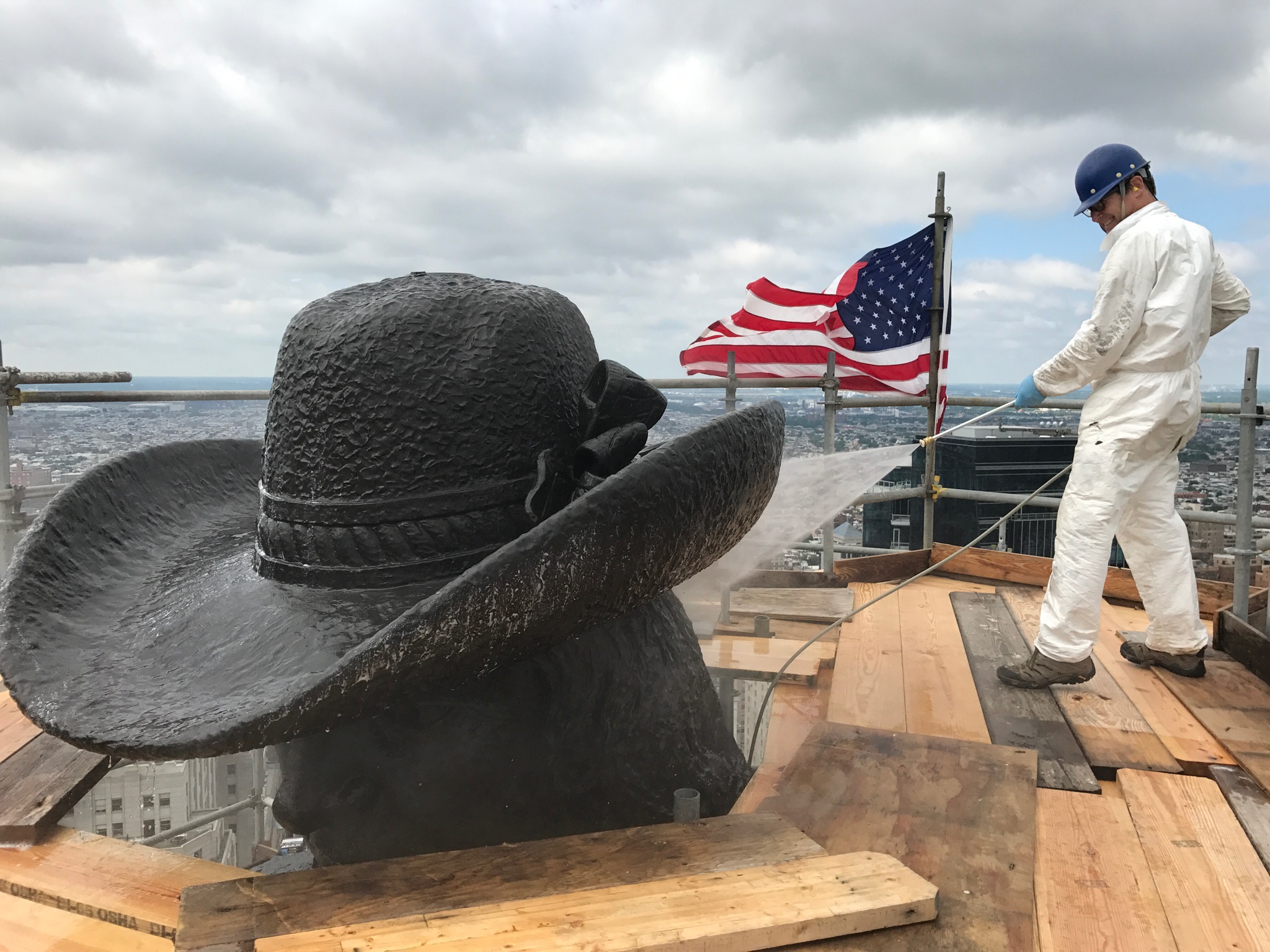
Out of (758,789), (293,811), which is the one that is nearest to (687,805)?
(758,789)

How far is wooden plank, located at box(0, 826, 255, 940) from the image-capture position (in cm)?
166

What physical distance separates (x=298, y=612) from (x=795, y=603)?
9.48 feet

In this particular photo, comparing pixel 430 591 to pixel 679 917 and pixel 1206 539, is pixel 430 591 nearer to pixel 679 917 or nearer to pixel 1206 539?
pixel 679 917

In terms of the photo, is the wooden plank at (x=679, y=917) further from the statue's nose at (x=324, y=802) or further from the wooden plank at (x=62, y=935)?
the wooden plank at (x=62, y=935)

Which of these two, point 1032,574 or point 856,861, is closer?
point 856,861

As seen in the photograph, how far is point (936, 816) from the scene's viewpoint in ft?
5.78

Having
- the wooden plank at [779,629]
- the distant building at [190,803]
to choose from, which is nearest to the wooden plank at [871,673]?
the wooden plank at [779,629]

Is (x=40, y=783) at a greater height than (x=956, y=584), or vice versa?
(x=956, y=584)

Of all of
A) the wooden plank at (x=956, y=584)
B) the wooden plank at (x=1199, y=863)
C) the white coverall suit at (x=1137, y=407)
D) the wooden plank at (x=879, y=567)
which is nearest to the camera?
the wooden plank at (x=1199, y=863)

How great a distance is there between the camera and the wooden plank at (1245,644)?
2.88 m

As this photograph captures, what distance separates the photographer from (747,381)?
4.68 metres

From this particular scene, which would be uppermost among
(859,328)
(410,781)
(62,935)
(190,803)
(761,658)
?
(859,328)

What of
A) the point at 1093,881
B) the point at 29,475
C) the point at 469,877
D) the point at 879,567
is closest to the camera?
the point at 469,877

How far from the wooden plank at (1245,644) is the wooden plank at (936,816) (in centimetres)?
142
